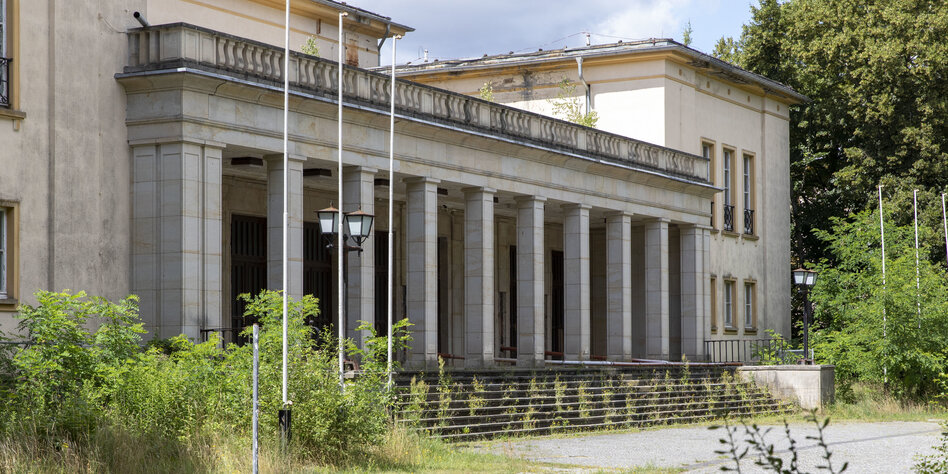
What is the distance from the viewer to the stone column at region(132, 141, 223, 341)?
2155cm

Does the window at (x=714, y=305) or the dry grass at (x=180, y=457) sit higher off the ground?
the window at (x=714, y=305)

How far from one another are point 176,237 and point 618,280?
15.1 meters

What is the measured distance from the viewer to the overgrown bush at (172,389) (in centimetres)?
1537

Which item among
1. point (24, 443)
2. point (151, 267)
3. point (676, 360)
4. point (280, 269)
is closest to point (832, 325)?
point (676, 360)

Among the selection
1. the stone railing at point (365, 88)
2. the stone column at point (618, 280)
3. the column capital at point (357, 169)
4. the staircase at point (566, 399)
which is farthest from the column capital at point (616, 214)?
the column capital at point (357, 169)

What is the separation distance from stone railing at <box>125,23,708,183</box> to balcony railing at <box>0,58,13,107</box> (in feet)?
7.22

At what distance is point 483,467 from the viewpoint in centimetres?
1697

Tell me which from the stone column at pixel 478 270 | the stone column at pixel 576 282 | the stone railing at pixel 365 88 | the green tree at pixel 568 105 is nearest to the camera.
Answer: the stone railing at pixel 365 88

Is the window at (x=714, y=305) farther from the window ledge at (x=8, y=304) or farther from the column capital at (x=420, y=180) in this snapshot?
the window ledge at (x=8, y=304)

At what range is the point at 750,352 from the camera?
42312 mm

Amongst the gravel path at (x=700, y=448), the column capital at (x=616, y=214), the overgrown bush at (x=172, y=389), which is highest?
the column capital at (x=616, y=214)

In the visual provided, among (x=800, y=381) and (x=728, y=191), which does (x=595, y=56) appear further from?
(x=800, y=381)

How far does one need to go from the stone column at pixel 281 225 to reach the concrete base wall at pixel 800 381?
14.3 metres

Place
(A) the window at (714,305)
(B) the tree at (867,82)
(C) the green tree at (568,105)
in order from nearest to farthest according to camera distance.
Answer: (C) the green tree at (568,105) → (A) the window at (714,305) → (B) the tree at (867,82)
